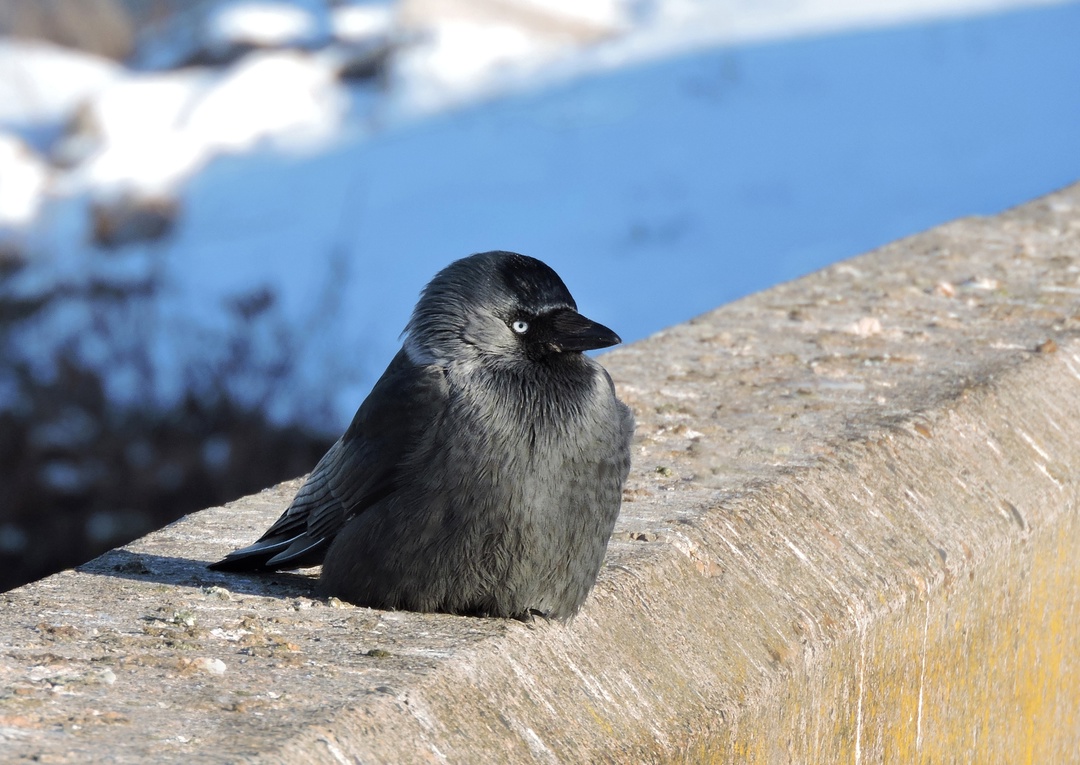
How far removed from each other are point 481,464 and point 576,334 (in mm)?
308

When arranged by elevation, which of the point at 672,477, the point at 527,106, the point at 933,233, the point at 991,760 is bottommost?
the point at 991,760

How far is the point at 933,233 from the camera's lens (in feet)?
15.8

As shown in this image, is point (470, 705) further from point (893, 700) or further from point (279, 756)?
point (893, 700)

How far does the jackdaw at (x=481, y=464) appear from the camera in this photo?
2355mm

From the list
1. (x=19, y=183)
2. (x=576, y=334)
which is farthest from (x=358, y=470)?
(x=19, y=183)

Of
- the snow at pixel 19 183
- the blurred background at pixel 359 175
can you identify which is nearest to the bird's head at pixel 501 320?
the blurred background at pixel 359 175

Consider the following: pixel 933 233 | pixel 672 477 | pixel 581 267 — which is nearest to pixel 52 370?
pixel 581 267

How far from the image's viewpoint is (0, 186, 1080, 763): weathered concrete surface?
1.97 m

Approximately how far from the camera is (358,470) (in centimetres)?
251

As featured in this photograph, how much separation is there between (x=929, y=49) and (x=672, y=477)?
480 inches

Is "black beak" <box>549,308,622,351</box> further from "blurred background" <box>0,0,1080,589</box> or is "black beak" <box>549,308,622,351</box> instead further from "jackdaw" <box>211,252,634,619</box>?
"blurred background" <box>0,0,1080,589</box>

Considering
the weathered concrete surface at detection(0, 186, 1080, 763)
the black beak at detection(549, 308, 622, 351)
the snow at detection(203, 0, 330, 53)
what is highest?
the snow at detection(203, 0, 330, 53)

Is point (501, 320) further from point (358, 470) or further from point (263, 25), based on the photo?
point (263, 25)

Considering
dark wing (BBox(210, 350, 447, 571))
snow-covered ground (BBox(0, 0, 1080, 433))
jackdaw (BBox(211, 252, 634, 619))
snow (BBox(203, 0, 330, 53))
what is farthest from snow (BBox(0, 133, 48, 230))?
jackdaw (BBox(211, 252, 634, 619))
